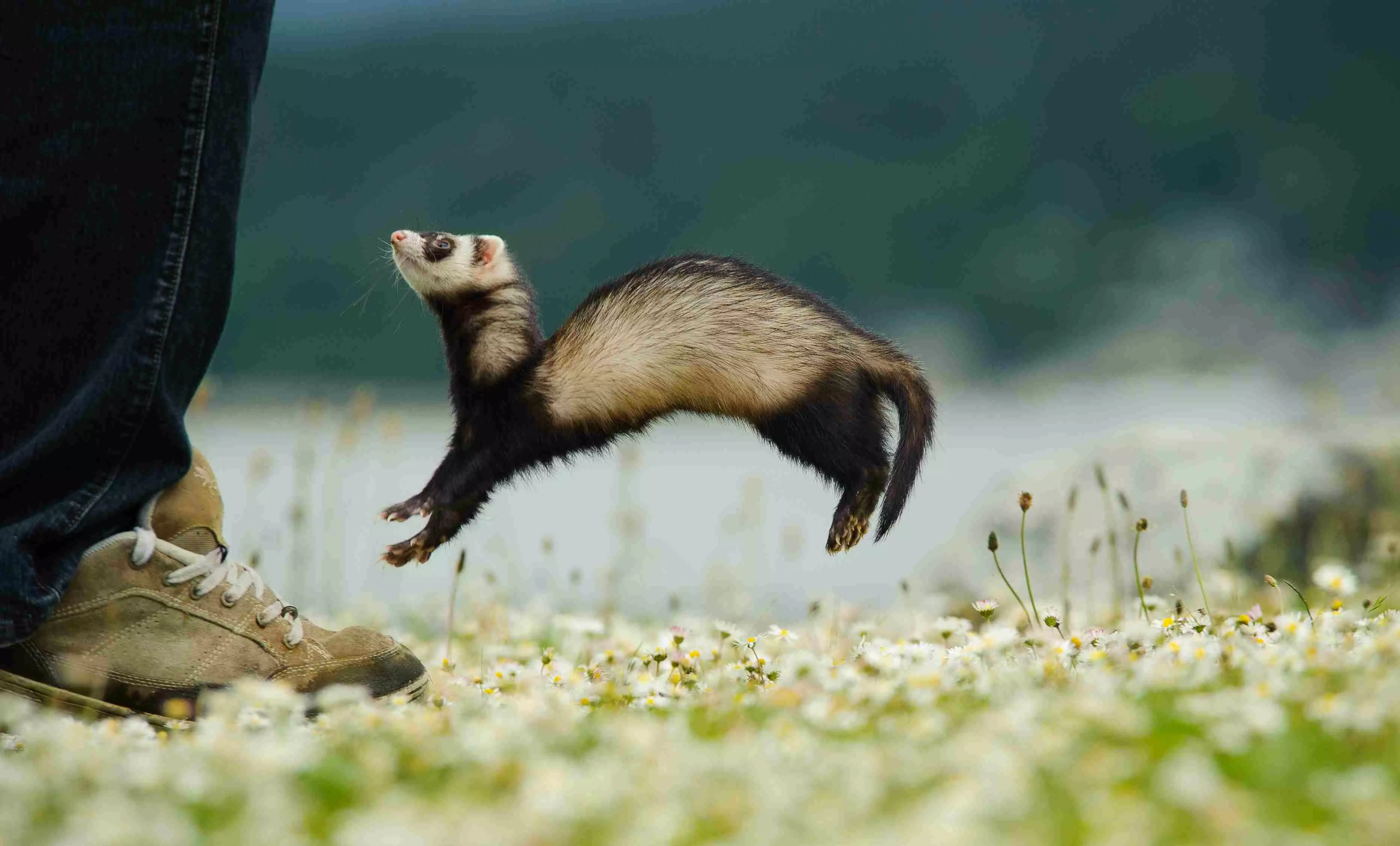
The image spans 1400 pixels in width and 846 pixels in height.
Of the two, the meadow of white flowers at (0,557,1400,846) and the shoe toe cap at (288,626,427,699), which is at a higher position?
the meadow of white flowers at (0,557,1400,846)

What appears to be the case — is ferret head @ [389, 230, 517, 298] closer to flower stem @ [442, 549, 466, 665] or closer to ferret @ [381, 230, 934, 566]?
ferret @ [381, 230, 934, 566]

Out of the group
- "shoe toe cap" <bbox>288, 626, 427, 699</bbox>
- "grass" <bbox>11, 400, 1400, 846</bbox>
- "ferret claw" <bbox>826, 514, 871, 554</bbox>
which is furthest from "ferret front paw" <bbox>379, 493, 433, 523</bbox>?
"ferret claw" <bbox>826, 514, 871, 554</bbox>

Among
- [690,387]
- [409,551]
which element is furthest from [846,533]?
[409,551]

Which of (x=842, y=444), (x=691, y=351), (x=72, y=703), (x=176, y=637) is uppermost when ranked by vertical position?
(x=691, y=351)

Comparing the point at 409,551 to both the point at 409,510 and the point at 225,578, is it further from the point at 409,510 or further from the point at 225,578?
the point at 225,578

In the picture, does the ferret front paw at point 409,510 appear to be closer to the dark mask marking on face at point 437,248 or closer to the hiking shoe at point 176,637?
the hiking shoe at point 176,637

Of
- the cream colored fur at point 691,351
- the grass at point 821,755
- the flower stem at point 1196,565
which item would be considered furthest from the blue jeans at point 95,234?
the flower stem at point 1196,565

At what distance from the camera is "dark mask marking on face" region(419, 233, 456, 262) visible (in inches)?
132

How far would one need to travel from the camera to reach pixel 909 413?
9.51 ft

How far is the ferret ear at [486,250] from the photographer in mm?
3375

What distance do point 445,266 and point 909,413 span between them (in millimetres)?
1281

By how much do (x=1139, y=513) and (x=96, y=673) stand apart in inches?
174

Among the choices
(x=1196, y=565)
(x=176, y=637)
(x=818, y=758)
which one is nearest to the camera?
(x=818, y=758)

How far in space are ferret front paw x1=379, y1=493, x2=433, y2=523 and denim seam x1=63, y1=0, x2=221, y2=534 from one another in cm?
70
